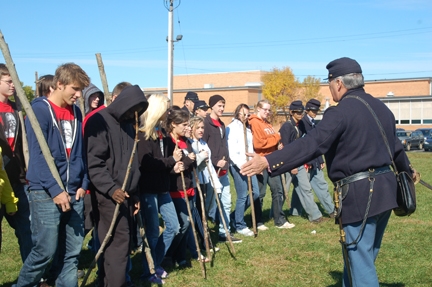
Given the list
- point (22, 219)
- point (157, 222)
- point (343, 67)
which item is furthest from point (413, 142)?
point (22, 219)

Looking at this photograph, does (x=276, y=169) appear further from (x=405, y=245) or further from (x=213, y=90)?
(x=213, y=90)

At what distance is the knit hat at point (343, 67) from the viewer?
458 cm

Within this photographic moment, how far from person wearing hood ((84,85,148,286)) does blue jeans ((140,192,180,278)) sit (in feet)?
3.04

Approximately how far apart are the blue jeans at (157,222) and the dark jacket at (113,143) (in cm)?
95

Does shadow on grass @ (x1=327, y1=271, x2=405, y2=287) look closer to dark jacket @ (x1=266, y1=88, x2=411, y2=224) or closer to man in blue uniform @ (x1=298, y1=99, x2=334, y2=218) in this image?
dark jacket @ (x1=266, y1=88, x2=411, y2=224)

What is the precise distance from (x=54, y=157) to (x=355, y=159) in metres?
2.56

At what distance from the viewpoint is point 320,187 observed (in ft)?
33.3

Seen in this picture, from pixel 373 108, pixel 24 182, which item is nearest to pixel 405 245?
pixel 373 108

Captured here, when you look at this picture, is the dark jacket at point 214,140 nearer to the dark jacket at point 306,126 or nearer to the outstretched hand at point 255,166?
the dark jacket at point 306,126

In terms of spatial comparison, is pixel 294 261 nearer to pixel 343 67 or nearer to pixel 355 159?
pixel 355 159

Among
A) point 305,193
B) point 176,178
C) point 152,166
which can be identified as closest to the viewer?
point 152,166

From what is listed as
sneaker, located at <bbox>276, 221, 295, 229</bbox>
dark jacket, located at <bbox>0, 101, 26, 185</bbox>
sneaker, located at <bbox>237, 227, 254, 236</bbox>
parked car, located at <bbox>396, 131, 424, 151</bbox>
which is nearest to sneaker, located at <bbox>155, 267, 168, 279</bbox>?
dark jacket, located at <bbox>0, 101, 26, 185</bbox>

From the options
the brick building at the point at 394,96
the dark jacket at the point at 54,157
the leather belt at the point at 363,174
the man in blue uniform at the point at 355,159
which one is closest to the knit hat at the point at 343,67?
the man in blue uniform at the point at 355,159

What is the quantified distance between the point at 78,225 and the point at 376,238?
2.65 m
